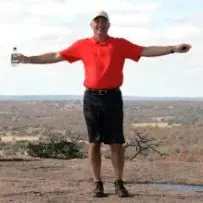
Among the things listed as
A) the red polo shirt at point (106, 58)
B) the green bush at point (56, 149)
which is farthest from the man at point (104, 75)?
the green bush at point (56, 149)

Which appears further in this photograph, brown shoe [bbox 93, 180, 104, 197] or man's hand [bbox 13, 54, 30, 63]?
brown shoe [bbox 93, 180, 104, 197]

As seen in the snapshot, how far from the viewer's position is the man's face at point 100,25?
755 cm

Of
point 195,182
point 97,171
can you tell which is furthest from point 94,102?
point 195,182

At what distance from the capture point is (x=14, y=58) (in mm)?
7750

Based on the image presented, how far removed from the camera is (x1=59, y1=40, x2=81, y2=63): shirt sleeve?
7781mm

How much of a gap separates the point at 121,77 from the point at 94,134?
0.75 m

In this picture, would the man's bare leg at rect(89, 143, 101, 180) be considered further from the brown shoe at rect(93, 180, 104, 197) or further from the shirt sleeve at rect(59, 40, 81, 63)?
the shirt sleeve at rect(59, 40, 81, 63)

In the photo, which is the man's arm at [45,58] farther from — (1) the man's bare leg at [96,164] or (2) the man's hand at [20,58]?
(1) the man's bare leg at [96,164]

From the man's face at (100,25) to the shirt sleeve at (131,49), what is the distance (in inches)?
10.4

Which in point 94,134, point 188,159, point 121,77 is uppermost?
point 121,77

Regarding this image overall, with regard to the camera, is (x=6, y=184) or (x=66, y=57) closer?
(x=66, y=57)

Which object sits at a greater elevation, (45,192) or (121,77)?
(121,77)

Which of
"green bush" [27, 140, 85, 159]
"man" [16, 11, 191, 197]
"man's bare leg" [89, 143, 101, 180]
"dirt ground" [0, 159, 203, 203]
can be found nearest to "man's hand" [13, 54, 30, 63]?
"man" [16, 11, 191, 197]

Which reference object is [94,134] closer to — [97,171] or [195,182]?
[97,171]
